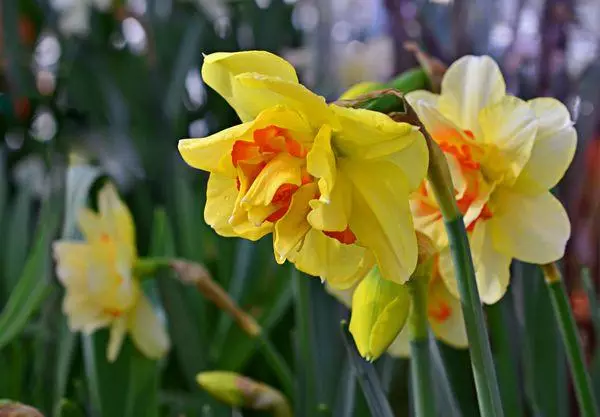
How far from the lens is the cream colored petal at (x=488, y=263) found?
403 mm

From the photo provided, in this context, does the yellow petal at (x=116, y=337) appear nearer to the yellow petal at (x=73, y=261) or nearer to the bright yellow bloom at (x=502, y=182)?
the yellow petal at (x=73, y=261)

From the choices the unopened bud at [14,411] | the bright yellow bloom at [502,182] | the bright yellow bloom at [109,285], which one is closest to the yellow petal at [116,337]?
the bright yellow bloom at [109,285]

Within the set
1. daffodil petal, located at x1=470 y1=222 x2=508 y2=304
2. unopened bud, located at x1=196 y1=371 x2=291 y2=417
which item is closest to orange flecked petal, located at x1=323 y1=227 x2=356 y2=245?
daffodil petal, located at x1=470 y1=222 x2=508 y2=304

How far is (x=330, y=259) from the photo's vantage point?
0.33m

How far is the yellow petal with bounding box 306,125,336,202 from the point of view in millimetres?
287

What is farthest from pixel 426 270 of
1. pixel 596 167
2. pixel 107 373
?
pixel 596 167

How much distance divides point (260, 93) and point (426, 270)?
116mm

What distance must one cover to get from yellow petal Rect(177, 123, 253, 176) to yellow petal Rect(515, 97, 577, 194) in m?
0.18

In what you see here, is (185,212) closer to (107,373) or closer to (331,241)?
(107,373)

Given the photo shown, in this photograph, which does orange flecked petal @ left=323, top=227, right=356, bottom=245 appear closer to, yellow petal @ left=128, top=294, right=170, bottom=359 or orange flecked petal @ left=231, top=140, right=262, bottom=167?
orange flecked petal @ left=231, top=140, right=262, bottom=167

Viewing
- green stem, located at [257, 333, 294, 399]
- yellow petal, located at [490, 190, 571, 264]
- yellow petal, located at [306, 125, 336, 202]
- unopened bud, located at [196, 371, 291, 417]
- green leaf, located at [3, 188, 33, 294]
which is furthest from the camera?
green leaf, located at [3, 188, 33, 294]

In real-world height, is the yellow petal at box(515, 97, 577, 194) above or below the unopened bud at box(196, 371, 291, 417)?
above

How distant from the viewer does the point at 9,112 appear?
4.53 feet

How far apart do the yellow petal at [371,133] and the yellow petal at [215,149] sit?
0.04m
